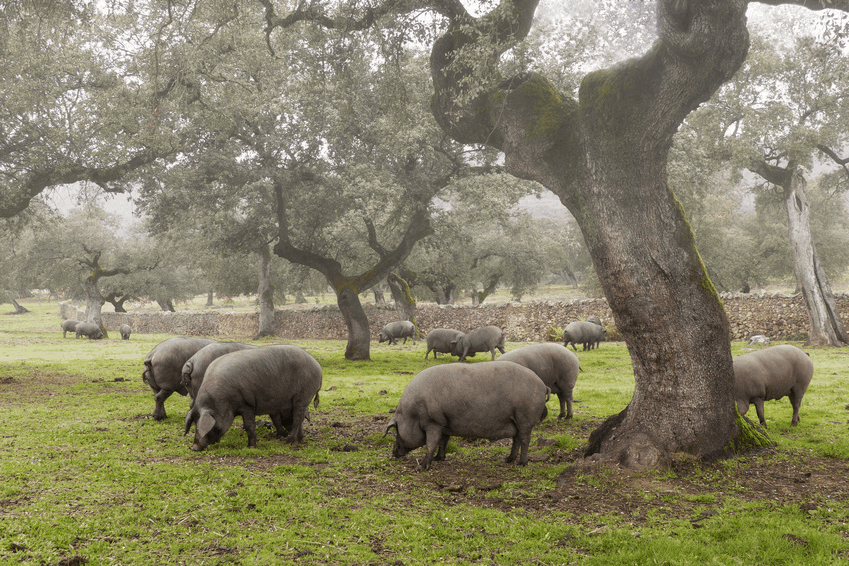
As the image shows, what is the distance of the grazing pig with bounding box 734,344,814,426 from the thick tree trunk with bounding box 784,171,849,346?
16807 millimetres

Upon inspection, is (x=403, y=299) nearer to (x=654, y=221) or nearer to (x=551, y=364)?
(x=551, y=364)

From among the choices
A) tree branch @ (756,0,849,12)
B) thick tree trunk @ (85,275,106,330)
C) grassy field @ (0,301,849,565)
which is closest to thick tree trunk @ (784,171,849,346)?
grassy field @ (0,301,849,565)

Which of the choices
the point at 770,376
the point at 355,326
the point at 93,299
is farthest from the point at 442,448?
the point at 93,299

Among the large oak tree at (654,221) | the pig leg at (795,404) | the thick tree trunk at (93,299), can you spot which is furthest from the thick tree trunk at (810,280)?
the thick tree trunk at (93,299)

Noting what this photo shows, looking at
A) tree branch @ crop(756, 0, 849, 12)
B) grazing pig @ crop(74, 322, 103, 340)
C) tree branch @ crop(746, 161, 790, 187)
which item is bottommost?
grazing pig @ crop(74, 322, 103, 340)

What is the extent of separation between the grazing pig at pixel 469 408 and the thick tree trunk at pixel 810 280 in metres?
21.4

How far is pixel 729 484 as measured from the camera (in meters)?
5.97

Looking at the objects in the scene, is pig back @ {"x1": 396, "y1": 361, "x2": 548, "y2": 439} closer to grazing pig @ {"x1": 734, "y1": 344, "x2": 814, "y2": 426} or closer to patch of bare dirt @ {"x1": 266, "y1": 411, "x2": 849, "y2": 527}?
patch of bare dirt @ {"x1": 266, "y1": 411, "x2": 849, "y2": 527}

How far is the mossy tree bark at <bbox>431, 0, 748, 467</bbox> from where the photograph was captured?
255 inches

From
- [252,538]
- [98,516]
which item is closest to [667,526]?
[252,538]

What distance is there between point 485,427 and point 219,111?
1217cm

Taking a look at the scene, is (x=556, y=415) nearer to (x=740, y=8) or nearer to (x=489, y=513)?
(x=489, y=513)

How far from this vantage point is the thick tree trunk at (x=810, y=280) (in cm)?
2234

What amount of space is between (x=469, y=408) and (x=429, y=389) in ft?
1.89
